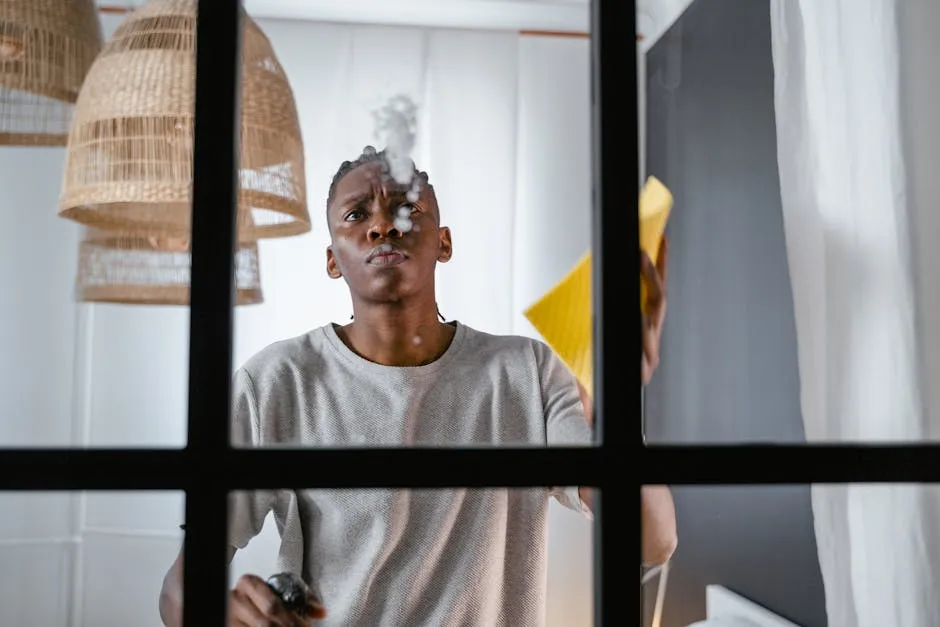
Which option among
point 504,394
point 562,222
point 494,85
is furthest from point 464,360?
point 494,85

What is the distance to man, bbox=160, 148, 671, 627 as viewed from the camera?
692 mm

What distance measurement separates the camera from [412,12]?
74 centimetres

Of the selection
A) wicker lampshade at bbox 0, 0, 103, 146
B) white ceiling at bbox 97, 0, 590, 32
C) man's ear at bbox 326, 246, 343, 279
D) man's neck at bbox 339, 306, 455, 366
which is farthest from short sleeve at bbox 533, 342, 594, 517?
wicker lampshade at bbox 0, 0, 103, 146

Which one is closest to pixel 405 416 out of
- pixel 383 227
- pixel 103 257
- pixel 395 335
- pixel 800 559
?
pixel 395 335

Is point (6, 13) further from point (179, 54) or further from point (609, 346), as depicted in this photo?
point (609, 346)

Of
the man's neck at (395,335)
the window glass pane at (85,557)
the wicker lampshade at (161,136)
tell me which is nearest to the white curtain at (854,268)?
the man's neck at (395,335)

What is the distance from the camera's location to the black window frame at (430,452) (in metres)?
0.52

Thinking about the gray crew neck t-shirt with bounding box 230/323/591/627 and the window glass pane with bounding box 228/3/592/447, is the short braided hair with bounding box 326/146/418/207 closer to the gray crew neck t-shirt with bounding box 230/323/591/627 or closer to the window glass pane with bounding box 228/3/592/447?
the window glass pane with bounding box 228/3/592/447

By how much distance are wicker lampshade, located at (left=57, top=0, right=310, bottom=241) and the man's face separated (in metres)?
0.04

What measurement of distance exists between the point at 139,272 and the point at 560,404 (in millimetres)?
413

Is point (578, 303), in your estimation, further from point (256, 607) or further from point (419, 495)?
point (256, 607)

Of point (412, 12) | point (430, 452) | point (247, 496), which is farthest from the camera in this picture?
point (412, 12)

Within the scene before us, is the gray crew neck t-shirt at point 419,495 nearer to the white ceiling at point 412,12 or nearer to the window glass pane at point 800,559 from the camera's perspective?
the window glass pane at point 800,559

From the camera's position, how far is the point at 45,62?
0.67m
